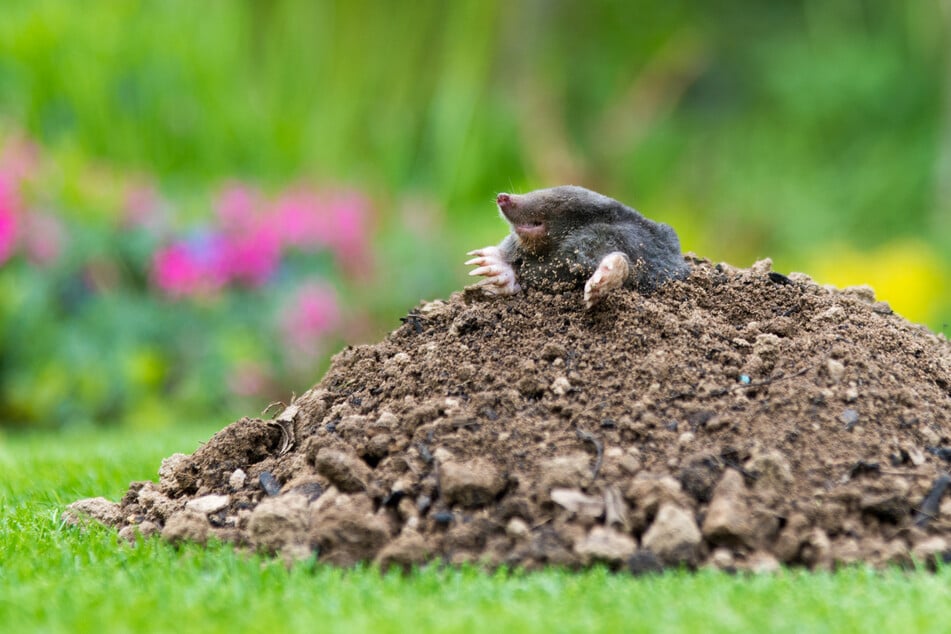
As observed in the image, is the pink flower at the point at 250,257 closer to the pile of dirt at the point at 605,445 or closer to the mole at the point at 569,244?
the pile of dirt at the point at 605,445

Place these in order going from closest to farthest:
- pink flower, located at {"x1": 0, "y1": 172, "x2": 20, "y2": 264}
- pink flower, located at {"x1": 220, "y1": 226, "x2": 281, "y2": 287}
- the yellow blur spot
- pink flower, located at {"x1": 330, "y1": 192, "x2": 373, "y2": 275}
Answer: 1. pink flower, located at {"x1": 0, "y1": 172, "x2": 20, "y2": 264}
2. pink flower, located at {"x1": 220, "y1": 226, "x2": 281, "y2": 287}
3. pink flower, located at {"x1": 330, "y1": 192, "x2": 373, "y2": 275}
4. the yellow blur spot

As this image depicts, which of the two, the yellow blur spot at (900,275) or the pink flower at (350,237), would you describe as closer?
the pink flower at (350,237)

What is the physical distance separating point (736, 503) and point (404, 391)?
98 cm

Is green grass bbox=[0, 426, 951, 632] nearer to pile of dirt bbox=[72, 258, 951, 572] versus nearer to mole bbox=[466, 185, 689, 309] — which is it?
pile of dirt bbox=[72, 258, 951, 572]

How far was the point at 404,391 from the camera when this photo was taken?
307 centimetres

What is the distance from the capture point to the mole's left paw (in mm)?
3070

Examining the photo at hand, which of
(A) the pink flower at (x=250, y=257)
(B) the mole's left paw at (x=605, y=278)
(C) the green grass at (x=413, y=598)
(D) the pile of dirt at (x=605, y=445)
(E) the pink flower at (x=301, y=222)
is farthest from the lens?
(E) the pink flower at (x=301, y=222)

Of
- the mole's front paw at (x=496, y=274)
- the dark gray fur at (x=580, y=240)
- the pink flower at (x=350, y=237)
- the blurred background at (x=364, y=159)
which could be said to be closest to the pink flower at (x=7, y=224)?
the blurred background at (x=364, y=159)

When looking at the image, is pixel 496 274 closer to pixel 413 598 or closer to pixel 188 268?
pixel 413 598

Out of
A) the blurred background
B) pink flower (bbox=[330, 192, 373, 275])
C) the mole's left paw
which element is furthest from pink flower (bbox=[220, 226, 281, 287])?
the mole's left paw

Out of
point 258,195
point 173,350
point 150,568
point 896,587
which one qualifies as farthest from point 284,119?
point 896,587

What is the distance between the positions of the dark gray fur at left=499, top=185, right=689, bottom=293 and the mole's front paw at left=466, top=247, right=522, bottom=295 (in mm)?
37

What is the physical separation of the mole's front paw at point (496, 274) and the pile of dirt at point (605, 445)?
0.15 ft

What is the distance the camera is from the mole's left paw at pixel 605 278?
307cm
